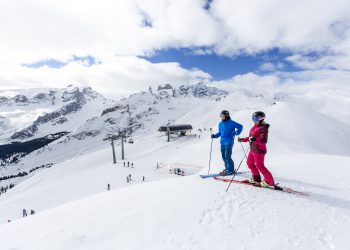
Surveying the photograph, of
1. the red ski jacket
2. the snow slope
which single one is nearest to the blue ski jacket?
the red ski jacket

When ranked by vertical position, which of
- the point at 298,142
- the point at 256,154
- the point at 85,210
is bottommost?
the point at 298,142

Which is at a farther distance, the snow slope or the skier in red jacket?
the skier in red jacket

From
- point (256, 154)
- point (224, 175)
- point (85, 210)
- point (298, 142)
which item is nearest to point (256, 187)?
point (256, 154)

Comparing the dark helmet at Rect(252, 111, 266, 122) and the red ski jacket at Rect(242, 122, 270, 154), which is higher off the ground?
the dark helmet at Rect(252, 111, 266, 122)

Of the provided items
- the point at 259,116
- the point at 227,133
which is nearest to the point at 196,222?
the point at 259,116

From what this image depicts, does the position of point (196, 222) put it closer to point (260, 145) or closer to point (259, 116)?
point (260, 145)

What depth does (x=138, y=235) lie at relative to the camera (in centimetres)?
655

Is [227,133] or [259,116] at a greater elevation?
[259,116]

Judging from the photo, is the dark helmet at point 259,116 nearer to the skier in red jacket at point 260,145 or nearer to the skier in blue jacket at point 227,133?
the skier in red jacket at point 260,145

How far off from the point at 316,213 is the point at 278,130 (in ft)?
144

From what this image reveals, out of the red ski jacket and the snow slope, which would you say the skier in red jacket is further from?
the snow slope

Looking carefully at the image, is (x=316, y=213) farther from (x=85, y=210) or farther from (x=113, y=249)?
(x=85, y=210)

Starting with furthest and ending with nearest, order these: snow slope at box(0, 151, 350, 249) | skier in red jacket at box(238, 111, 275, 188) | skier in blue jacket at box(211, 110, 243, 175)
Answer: skier in blue jacket at box(211, 110, 243, 175), skier in red jacket at box(238, 111, 275, 188), snow slope at box(0, 151, 350, 249)

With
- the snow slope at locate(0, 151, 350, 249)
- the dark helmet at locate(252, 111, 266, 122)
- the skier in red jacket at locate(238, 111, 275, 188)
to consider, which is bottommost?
the snow slope at locate(0, 151, 350, 249)
